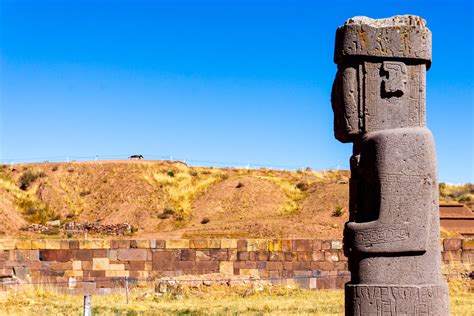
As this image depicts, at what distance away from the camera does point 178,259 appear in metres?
18.6

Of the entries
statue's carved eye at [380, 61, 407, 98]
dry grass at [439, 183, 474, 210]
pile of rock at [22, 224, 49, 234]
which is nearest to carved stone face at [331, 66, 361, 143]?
statue's carved eye at [380, 61, 407, 98]

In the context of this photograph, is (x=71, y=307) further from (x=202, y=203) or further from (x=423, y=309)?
(x=202, y=203)

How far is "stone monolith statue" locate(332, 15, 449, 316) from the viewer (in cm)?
621

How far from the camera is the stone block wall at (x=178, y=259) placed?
725 inches

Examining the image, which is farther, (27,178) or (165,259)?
(27,178)

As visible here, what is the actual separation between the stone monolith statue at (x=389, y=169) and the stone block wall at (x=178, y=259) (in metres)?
12.2

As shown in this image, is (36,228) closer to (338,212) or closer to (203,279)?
(338,212)

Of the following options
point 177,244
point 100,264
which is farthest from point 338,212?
point 100,264

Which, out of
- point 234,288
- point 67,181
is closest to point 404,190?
point 234,288

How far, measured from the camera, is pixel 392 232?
6.20 m

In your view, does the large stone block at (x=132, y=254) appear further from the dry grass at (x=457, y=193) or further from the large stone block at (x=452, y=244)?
the dry grass at (x=457, y=193)

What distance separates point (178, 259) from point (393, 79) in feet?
42.6

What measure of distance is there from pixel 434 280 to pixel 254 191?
108 ft

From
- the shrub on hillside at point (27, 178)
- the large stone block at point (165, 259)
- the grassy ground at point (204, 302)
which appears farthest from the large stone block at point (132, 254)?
the shrub on hillside at point (27, 178)
